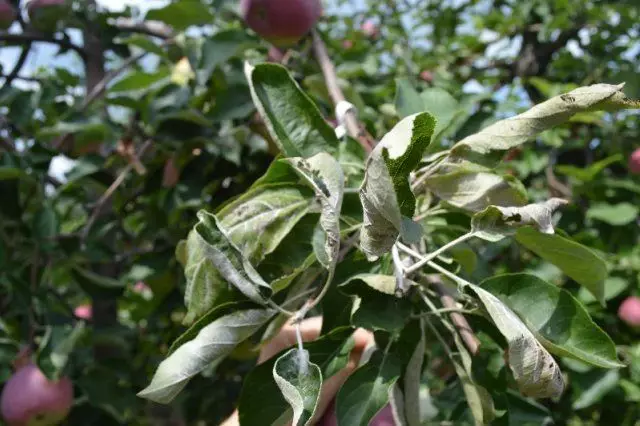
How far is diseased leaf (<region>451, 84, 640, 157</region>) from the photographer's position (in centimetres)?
52

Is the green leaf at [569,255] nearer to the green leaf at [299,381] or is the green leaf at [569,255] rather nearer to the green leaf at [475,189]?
the green leaf at [475,189]

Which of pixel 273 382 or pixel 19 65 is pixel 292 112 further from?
pixel 19 65

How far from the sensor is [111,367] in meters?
1.37

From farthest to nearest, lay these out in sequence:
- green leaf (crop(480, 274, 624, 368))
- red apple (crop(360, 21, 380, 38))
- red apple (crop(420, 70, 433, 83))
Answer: red apple (crop(360, 21, 380, 38)) < red apple (crop(420, 70, 433, 83)) < green leaf (crop(480, 274, 624, 368))

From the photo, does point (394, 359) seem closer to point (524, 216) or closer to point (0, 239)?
point (524, 216)

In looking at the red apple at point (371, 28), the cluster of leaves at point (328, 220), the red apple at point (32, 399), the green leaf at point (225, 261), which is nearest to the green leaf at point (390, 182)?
the cluster of leaves at point (328, 220)

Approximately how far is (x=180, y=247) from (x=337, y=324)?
0.17 metres

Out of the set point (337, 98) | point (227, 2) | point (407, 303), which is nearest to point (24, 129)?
point (227, 2)

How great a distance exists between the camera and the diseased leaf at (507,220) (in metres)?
0.50

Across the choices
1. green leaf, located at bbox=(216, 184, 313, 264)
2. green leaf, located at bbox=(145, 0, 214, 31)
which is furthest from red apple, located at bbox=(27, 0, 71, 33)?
green leaf, located at bbox=(216, 184, 313, 264)

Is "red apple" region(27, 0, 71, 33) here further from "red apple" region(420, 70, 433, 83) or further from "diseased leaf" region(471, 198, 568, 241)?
"diseased leaf" region(471, 198, 568, 241)

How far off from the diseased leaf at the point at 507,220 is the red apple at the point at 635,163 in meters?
1.06

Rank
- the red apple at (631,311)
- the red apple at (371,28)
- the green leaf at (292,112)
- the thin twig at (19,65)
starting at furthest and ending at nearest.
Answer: the red apple at (371,28) < the thin twig at (19,65) < the red apple at (631,311) < the green leaf at (292,112)

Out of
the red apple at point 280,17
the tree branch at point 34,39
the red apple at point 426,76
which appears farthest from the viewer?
the red apple at point 426,76
